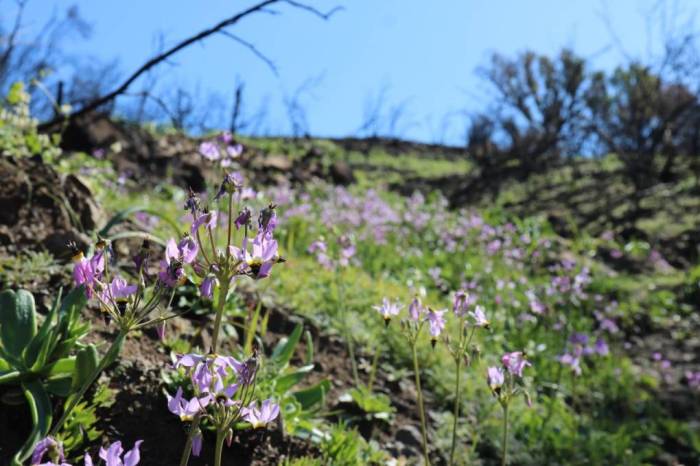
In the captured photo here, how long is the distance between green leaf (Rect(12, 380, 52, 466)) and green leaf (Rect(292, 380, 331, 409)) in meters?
0.99

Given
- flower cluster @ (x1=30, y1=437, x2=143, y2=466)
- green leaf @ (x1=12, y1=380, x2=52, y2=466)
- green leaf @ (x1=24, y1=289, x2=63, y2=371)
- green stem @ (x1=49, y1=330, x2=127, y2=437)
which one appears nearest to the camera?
flower cluster @ (x1=30, y1=437, x2=143, y2=466)

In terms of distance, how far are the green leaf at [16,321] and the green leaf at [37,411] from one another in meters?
0.16

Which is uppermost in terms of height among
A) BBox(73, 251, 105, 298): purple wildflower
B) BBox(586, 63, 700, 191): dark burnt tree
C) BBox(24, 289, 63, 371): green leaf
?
BBox(586, 63, 700, 191): dark burnt tree

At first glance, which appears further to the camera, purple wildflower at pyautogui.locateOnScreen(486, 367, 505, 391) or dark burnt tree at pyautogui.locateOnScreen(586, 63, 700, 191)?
dark burnt tree at pyautogui.locateOnScreen(586, 63, 700, 191)

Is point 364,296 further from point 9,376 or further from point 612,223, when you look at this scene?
point 612,223

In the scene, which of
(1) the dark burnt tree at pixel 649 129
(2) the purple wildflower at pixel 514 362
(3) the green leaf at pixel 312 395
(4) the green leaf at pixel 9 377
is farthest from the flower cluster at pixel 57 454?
(1) the dark burnt tree at pixel 649 129

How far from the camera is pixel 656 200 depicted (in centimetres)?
1286

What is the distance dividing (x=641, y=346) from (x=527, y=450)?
4068 millimetres

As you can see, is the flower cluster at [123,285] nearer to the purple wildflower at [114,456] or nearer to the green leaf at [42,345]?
the purple wildflower at [114,456]

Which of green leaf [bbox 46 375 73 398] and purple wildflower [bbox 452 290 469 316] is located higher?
purple wildflower [bbox 452 290 469 316]

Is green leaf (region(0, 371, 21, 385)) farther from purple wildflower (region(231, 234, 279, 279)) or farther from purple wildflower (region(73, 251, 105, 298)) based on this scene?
purple wildflower (region(231, 234, 279, 279))

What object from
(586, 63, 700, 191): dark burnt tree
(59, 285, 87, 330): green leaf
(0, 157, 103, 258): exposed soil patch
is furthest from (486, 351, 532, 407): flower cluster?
(586, 63, 700, 191): dark burnt tree

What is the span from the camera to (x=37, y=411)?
182cm

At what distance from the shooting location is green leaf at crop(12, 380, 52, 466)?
1.69 meters
